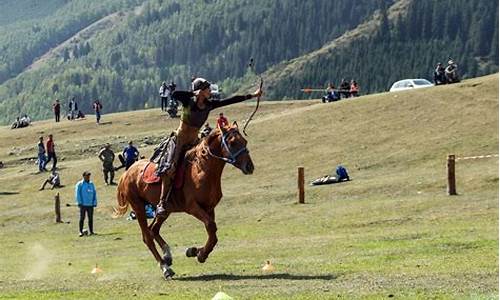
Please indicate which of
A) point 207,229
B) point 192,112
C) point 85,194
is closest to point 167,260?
point 207,229

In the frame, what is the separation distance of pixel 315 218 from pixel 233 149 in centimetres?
1683

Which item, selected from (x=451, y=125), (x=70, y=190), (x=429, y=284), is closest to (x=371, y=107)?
(x=451, y=125)

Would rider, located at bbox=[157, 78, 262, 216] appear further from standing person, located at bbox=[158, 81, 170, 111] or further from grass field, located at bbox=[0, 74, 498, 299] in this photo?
standing person, located at bbox=[158, 81, 170, 111]

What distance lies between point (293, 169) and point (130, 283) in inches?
1364

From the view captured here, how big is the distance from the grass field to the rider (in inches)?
73.3

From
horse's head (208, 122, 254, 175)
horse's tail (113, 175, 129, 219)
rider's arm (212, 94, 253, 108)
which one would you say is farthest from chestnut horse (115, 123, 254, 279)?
horse's tail (113, 175, 129, 219)

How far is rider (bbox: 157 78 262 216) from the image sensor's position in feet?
67.3

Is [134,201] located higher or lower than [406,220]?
higher

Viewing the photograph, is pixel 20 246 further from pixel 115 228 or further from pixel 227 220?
pixel 227 220

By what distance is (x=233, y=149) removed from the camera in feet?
65.5

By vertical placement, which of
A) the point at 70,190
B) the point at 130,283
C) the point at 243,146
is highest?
the point at 243,146

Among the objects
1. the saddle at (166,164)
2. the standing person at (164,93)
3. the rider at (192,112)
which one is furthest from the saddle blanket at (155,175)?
the standing person at (164,93)

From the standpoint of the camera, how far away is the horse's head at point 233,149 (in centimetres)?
1975

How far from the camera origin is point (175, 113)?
8519 cm
